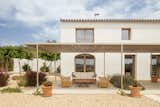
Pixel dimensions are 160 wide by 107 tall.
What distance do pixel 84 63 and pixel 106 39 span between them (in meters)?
2.91

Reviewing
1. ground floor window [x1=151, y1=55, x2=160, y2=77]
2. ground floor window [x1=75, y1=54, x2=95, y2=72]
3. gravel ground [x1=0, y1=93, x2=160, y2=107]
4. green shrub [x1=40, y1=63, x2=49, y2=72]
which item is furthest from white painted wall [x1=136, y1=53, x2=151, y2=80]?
green shrub [x1=40, y1=63, x2=49, y2=72]

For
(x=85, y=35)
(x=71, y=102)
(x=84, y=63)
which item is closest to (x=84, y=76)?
(x=84, y=63)

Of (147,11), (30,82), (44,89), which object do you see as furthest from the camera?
(147,11)

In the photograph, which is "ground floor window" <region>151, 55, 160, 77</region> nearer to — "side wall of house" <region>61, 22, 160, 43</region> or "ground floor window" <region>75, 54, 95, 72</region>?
"side wall of house" <region>61, 22, 160, 43</region>

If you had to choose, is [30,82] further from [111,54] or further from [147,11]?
[147,11]

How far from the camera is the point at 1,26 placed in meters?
31.8

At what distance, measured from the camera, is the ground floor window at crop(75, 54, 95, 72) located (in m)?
17.5

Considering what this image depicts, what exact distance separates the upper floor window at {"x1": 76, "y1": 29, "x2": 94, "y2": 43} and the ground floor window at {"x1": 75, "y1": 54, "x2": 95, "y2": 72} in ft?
4.53

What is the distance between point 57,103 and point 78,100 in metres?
1.16

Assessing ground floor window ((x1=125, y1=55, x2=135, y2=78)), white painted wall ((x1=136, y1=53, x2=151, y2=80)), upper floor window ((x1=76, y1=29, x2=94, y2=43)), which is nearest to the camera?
upper floor window ((x1=76, y1=29, x2=94, y2=43))

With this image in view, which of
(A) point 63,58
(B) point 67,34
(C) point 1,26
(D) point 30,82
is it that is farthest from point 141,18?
(C) point 1,26

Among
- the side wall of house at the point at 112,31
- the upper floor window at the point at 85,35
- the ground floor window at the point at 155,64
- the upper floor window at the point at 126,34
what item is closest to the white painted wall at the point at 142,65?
the ground floor window at the point at 155,64

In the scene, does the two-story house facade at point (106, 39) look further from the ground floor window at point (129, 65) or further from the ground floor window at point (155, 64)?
the ground floor window at point (155, 64)

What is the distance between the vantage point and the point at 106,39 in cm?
1725
